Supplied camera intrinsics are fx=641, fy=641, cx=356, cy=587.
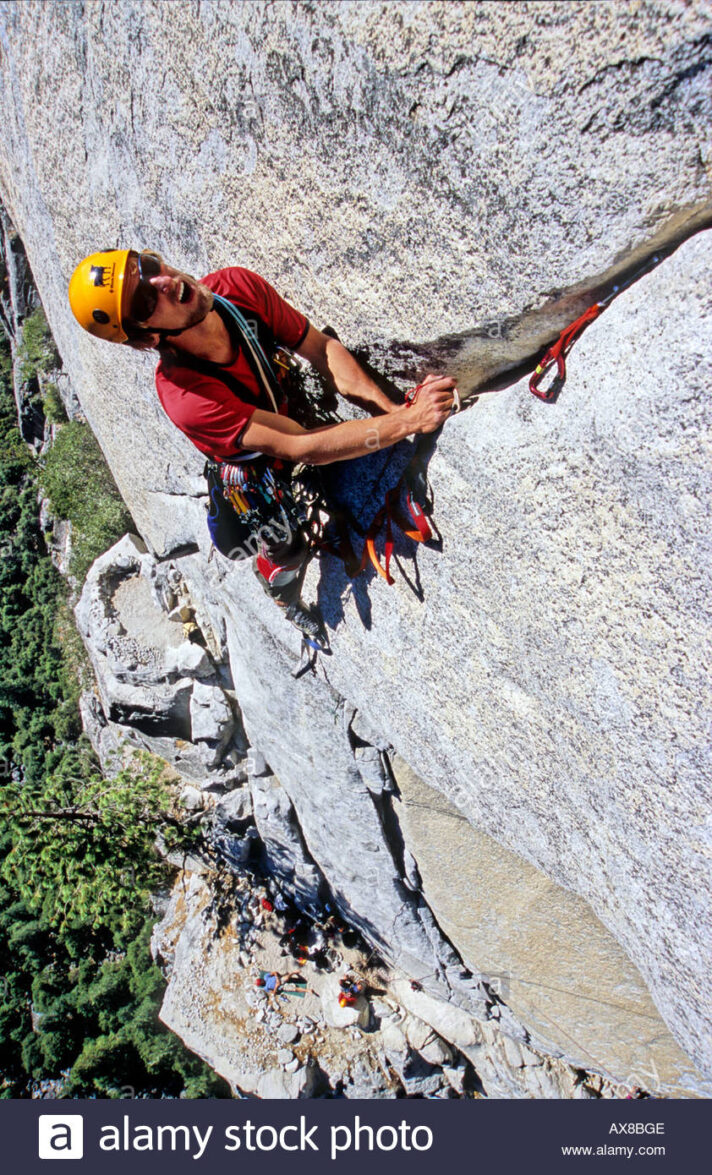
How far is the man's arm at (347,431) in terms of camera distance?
9.91 feet

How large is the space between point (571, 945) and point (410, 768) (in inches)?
74.6

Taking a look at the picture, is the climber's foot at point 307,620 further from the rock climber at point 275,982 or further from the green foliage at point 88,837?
the rock climber at point 275,982

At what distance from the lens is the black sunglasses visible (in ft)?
8.92

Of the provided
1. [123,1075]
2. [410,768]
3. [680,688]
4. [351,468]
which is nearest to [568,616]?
[680,688]

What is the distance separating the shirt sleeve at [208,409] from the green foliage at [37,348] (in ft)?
41.1

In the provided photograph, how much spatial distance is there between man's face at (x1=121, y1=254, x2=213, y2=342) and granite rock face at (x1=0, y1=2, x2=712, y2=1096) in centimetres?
98

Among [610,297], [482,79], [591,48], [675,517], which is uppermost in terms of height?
[482,79]

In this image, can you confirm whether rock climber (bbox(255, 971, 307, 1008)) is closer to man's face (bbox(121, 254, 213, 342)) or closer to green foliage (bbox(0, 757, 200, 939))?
green foliage (bbox(0, 757, 200, 939))

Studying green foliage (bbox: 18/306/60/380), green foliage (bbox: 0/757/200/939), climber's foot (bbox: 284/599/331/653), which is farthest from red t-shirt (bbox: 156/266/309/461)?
green foliage (bbox: 18/306/60/380)

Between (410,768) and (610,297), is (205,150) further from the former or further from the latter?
(410,768)

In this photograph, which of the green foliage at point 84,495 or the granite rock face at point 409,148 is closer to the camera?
the granite rock face at point 409,148

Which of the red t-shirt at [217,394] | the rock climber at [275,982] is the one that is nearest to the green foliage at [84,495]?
the rock climber at [275,982]

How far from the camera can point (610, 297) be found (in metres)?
2.81

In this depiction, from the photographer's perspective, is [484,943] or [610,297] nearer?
[610,297]
